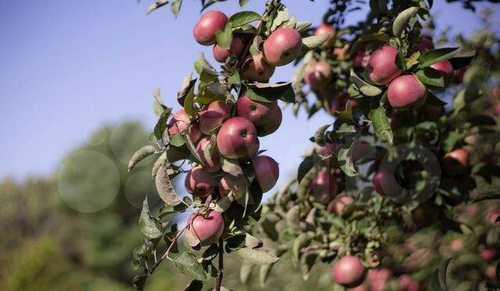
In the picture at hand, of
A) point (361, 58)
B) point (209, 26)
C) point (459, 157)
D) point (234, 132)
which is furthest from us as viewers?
point (459, 157)

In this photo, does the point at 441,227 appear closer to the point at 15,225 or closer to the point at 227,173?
the point at 227,173

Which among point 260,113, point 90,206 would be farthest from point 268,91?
point 90,206

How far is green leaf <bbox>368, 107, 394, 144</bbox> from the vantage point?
888 millimetres

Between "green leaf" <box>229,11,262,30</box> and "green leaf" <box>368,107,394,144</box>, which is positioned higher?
"green leaf" <box>229,11,262,30</box>

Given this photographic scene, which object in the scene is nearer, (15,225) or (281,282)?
(281,282)

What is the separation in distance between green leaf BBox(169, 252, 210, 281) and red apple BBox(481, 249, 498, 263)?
115 cm

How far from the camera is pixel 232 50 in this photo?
0.85m

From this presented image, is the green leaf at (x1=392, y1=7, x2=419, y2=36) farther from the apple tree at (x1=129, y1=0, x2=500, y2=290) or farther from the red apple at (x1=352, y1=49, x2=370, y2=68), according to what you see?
the red apple at (x1=352, y1=49, x2=370, y2=68)

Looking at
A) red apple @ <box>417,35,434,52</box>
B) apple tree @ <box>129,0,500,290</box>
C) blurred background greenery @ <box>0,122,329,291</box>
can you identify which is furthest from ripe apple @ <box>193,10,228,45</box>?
blurred background greenery @ <box>0,122,329,291</box>

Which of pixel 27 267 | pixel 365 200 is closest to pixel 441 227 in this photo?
pixel 365 200

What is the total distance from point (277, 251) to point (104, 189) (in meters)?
27.7

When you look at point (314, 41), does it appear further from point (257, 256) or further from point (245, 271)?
point (245, 271)

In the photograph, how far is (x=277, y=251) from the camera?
1.52 metres

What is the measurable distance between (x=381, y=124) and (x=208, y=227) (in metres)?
0.35
